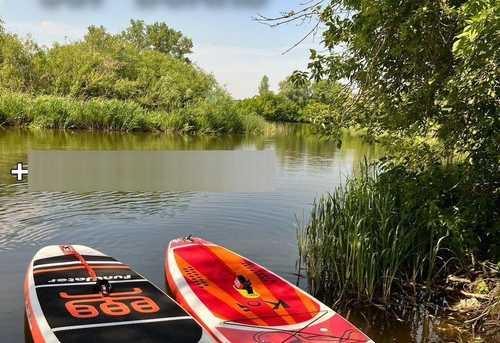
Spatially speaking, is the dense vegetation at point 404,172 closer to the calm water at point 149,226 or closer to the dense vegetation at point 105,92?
the calm water at point 149,226

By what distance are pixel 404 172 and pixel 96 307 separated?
4.50m

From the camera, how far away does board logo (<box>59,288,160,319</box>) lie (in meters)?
5.15

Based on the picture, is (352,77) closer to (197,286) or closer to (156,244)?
(197,286)

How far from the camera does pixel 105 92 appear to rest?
42500mm

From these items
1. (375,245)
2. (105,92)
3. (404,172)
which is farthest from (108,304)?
(105,92)

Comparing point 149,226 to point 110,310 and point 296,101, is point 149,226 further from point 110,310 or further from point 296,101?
point 296,101

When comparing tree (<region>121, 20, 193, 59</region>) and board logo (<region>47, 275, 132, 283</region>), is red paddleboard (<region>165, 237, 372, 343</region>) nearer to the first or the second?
board logo (<region>47, 275, 132, 283</region>)

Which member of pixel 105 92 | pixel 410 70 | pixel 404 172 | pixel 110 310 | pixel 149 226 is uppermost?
pixel 105 92

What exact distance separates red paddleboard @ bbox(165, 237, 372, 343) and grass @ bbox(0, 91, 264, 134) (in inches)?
1074

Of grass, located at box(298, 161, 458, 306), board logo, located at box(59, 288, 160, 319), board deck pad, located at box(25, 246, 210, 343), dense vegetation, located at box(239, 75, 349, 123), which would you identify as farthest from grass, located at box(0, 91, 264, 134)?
board logo, located at box(59, 288, 160, 319)

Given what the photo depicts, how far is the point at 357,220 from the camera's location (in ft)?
22.2

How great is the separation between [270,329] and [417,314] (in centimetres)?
244

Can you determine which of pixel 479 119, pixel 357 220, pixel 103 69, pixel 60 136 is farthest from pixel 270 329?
pixel 103 69

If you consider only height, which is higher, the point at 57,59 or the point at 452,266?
the point at 57,59
